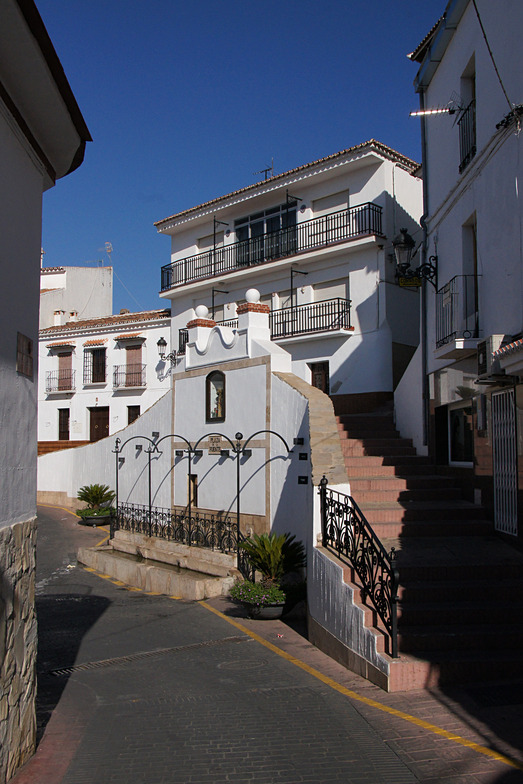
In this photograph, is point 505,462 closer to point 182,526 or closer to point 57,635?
point 57,635

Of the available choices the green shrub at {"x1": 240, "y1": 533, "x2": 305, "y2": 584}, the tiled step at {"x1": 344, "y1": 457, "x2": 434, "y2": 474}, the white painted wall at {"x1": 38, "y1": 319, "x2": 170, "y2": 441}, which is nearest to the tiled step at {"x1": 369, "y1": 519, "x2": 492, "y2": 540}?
the tiled step at {"x1": 344, "y1": 457, "x2": 434, "y2": 474}

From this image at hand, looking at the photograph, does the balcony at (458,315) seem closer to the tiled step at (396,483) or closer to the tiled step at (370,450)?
the tiled step at (396,483)

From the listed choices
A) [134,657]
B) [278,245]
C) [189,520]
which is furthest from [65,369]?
[134,657]

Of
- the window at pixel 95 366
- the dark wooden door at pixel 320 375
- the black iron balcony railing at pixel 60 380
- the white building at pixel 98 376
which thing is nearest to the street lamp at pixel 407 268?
the dark wooden door at pixel 320 375

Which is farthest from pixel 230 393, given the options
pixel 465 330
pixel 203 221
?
pixel 203 221

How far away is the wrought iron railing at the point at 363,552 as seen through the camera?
6488mm

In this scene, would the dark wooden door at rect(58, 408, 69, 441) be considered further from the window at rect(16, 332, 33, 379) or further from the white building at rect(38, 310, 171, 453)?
the window at rect(16, 332, 33, 379)

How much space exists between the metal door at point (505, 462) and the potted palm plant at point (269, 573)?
A: 10.9 feet

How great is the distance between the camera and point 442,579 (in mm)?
7789

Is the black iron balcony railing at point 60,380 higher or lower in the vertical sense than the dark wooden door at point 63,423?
higher

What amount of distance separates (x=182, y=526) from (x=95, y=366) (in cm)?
1736

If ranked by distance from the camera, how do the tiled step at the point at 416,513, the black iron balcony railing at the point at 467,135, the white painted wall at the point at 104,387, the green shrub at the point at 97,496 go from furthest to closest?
1. the white painted wall at the point at 104,387
2. the green shrub at the point at 97,496
3. the black iron balcony railing at the point at 467,135
4. the tiled step at the point at 416,513

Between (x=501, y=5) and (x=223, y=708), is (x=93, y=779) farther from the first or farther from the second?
(x=501, y=5)

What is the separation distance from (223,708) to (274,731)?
762 mm
